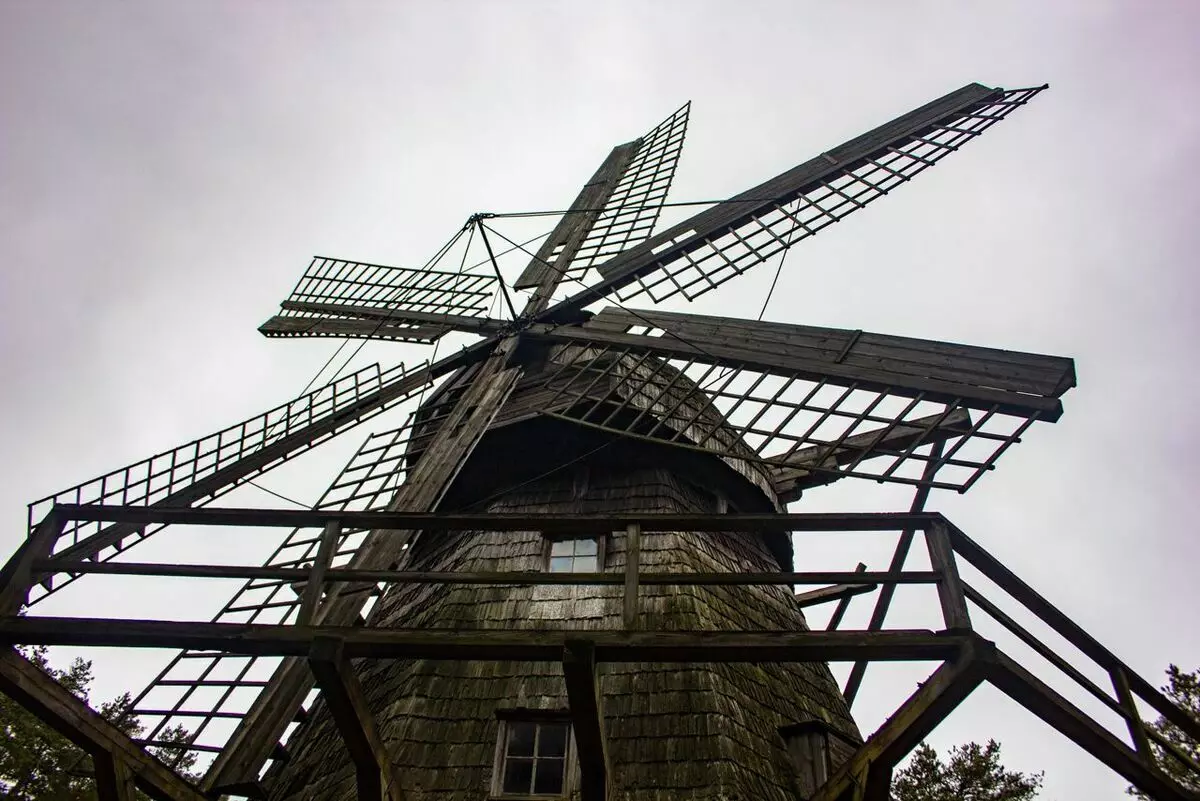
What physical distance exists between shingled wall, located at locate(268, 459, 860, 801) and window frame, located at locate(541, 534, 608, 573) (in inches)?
1.7

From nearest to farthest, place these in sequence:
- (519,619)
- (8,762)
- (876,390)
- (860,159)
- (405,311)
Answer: (876,390) → (519,619) → (860,159) → (405,311) → (8,762)

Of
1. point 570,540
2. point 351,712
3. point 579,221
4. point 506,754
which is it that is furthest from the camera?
point 579,221

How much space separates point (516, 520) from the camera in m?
4.93

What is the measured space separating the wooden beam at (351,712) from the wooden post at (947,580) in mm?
2916

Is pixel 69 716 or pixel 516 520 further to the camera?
pixel 516 520

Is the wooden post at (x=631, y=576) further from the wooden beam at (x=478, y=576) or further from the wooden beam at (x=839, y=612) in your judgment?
the wooden beam at (x=839, y=612)

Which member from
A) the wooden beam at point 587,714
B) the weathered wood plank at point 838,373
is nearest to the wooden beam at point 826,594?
the weathered wood plank at point 838,373

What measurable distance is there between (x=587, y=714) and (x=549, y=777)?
5.51 ft

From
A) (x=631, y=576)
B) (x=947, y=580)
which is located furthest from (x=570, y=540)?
(x=947, y=580)

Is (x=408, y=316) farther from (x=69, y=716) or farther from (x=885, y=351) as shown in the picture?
(x=69, y=716)

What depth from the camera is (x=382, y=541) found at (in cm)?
641

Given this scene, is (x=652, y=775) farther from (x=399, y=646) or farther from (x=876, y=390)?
(x=876, y=390)

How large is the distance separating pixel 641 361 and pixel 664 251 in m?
1.94

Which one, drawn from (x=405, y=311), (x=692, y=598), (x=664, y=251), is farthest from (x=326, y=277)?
(x=692, y=598)
